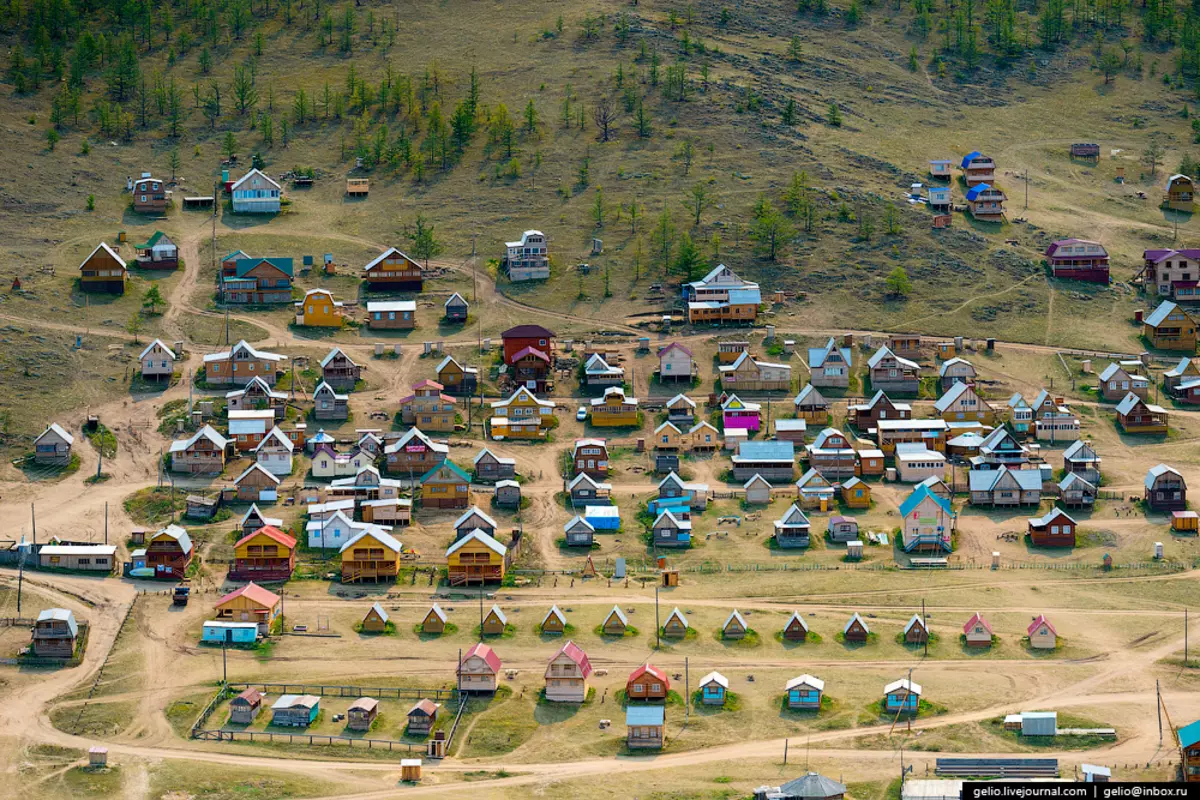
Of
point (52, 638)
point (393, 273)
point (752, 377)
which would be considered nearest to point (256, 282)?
point (393, 273)

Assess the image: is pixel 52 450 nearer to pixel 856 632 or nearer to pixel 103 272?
pixel 103 272

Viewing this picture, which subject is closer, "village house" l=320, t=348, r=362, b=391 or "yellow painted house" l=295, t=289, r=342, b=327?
"village house" l=320, t=348, r=362, b=391

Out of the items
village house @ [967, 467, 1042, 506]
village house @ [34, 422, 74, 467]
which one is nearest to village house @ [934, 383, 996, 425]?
village house @ [967, 467, 1042, 506]

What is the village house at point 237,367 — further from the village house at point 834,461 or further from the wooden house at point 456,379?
the village house at point 834,461

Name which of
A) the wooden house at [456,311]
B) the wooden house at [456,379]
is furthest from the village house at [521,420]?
the wooden house at [456,311]

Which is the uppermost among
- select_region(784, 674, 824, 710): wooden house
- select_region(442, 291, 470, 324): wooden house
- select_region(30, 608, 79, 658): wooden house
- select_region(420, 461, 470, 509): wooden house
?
select_region(784, 674, 824, 710): wooden house

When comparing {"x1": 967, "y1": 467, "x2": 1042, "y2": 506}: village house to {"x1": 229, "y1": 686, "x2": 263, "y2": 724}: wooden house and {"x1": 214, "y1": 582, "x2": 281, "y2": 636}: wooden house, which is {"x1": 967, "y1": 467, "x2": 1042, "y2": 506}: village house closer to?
→ {"x1": 214, "y1": 582, "x2": 281, "y2": 636}: wooden house

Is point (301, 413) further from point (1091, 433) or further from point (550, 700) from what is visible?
point (1091, 433)

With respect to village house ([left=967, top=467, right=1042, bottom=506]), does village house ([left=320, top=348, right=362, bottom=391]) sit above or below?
below
